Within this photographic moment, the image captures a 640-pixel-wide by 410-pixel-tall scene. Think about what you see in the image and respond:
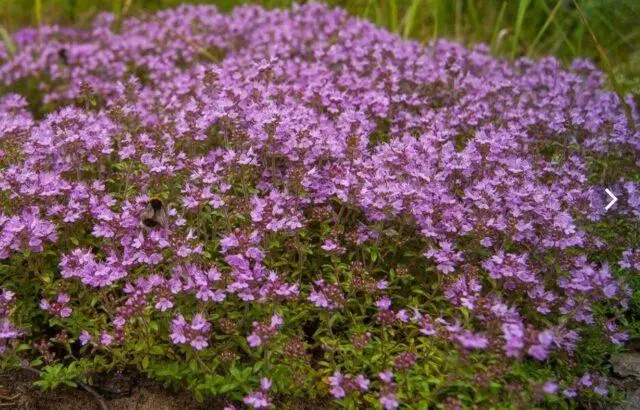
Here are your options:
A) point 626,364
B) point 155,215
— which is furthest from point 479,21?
point 155,215

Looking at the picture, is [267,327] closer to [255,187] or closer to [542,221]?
[255,187]

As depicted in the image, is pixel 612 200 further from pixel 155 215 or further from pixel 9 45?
pixel 9 45

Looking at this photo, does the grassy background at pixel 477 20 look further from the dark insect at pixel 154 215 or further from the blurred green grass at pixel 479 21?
the dark insect at pixel 154 215

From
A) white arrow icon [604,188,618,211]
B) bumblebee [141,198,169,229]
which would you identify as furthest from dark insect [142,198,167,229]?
white arrow icon [604,188,618,211]

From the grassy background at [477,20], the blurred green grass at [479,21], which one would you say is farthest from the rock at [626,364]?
the grassy background at [477,20]

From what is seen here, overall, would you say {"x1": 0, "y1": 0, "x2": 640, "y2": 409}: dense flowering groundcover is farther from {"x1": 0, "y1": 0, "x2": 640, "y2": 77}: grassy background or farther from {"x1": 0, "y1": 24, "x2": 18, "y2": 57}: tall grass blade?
{"x1": 0, "y1": 24, "x2": 18, "y2": 57}: tall grass blade

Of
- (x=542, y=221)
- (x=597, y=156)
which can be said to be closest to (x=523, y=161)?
(x=542, y=221)
